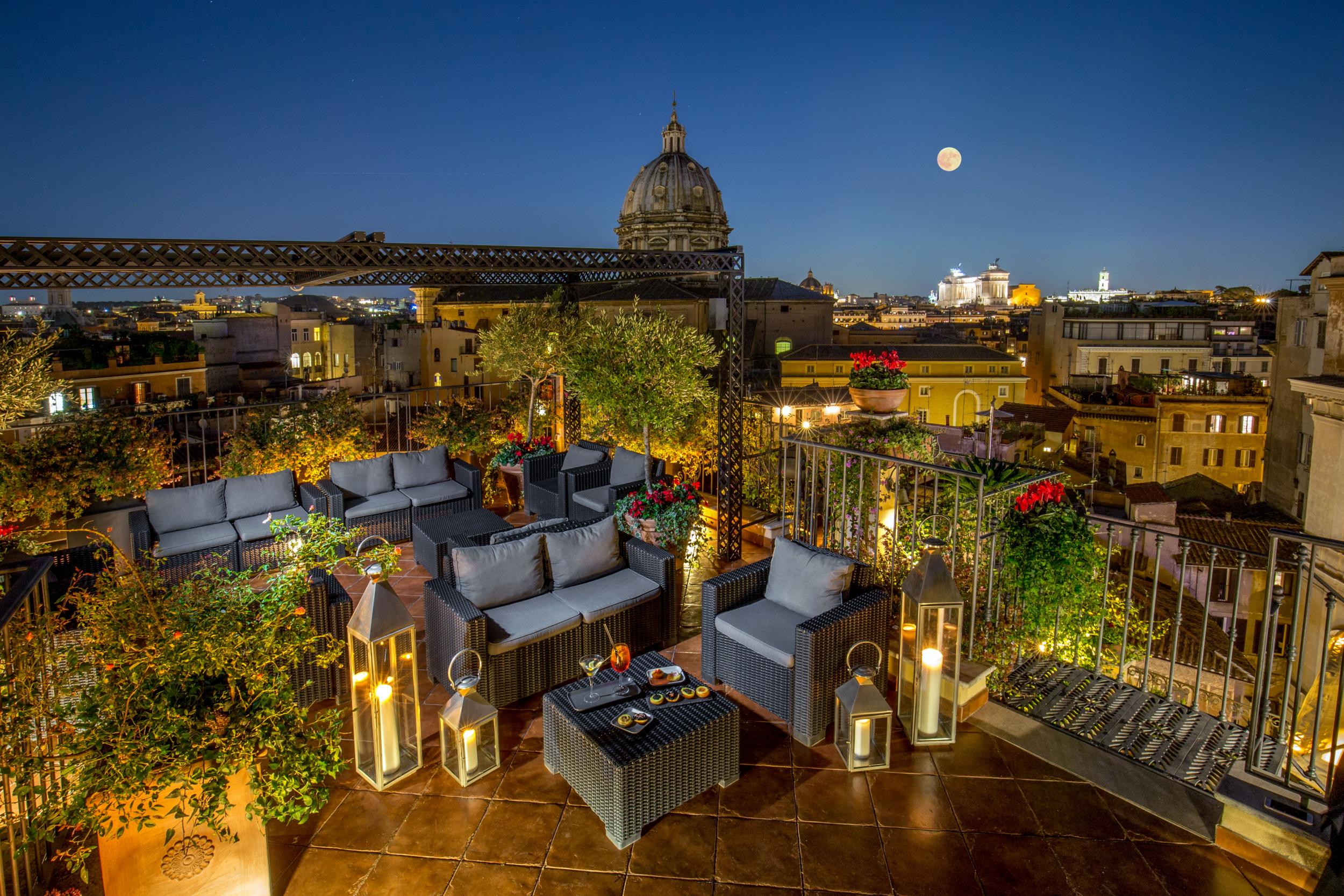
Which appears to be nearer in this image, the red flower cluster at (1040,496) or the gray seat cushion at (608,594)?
the red flower cluster at (1040,496)

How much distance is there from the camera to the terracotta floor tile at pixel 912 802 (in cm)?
300

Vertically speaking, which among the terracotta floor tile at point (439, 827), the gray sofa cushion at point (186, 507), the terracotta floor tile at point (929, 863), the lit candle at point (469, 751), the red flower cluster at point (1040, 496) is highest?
the red flower cluster at point (1040, 496)

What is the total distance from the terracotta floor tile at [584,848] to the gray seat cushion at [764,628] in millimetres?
1142

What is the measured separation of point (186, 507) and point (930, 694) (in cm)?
570

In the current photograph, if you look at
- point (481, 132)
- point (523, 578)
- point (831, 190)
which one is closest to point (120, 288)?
point (523, 578)

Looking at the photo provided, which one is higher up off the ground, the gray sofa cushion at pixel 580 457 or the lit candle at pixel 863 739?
the gray sofa cushion at pixel 580 457

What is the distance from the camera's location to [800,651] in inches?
137

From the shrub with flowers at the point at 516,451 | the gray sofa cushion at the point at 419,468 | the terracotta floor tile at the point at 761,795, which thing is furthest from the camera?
the shrub with flowers at the point at 516,451

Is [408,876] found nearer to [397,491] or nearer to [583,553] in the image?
[583,553]

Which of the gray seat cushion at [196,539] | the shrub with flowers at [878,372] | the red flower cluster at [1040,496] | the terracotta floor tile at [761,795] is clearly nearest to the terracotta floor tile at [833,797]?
the terracotta floor tile at [761,795]

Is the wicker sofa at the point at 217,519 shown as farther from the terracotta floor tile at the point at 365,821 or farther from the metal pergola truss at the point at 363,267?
the terracotta floor tile at the point at 365,821

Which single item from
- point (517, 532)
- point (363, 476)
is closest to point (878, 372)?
point (517, 532)

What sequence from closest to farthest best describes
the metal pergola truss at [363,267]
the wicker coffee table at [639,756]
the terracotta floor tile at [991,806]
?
the wicker coffee table at [639,756] → the terracotta floor tile at [991,806] → the metal pergola truss at [363,267]

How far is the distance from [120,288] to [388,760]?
4.28 m
